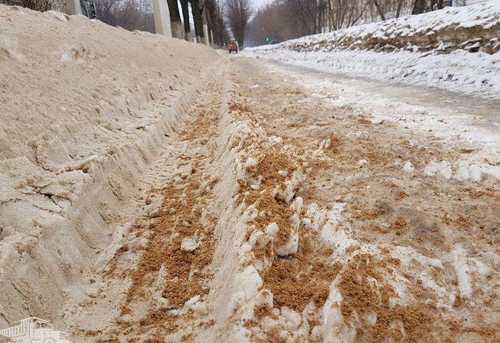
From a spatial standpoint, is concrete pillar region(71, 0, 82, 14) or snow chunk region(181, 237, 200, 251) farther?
concrete pillar region(71, 0, 82, 14)

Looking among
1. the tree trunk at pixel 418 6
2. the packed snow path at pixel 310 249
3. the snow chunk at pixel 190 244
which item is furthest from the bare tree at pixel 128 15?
the snow chunk at pixel 190 244

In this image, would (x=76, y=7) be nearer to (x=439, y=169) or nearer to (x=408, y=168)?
(x=408, y=168)

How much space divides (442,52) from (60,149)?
6.02 m

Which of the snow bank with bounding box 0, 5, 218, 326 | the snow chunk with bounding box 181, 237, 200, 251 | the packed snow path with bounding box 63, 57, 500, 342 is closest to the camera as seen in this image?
the packed snow path with bounding box 63, 57, 500, 342

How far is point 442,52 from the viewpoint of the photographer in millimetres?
→ 5602

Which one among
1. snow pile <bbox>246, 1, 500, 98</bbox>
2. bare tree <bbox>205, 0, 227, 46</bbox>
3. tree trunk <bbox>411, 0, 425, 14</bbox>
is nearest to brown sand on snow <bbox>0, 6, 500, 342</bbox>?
snow pile <bbox>246, 1, 500, 98</bbox>

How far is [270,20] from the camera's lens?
229 ft

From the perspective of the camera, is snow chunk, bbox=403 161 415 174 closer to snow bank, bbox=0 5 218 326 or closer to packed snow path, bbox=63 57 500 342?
packed snow path, bbox=63 57 500 342

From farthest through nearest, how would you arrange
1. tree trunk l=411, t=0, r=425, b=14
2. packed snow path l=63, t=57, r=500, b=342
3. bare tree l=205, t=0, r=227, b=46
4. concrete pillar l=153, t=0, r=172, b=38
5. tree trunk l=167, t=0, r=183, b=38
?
bare tree l=205, t=0, r=227, b=46 < tree trunk l=167, t=0, r=183, b=38 < tree trunk l=411, t=0, r=425, b=14 < concrete pillar l=153, t=0, r=172, b=38 < packed snow path l=63, t=57, r=500, b=342

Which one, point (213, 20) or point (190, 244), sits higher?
point (213, 20)

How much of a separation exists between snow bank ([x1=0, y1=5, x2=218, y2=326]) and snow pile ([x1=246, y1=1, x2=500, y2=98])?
12.4ft

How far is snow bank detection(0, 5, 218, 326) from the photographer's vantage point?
48.5 inches

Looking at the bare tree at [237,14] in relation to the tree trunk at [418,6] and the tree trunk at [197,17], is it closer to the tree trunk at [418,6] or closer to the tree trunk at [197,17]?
the tree trunk at [197,17]

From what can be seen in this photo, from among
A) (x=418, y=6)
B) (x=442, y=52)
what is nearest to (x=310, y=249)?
(x=442, y=52)
